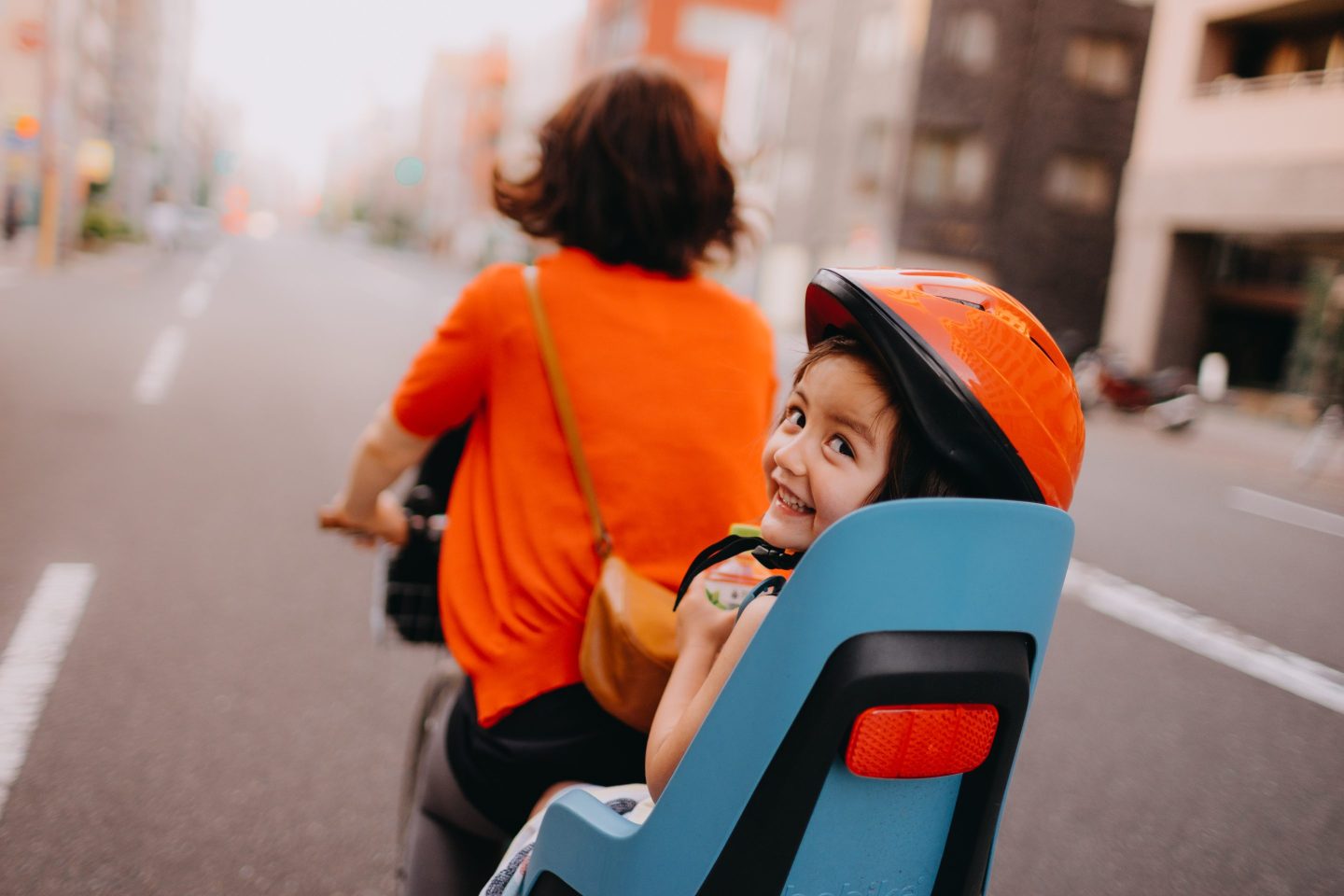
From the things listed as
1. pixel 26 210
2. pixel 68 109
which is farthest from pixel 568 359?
pixel 26 210

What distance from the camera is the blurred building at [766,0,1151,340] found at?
31672 millimetres

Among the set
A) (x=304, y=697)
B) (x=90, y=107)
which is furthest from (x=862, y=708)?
(x=90, y=107)

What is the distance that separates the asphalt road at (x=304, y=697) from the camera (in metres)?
2.98

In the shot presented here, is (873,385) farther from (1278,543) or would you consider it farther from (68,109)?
(68,109)

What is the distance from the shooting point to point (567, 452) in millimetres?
1603

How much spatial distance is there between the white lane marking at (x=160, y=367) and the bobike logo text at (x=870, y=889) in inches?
385

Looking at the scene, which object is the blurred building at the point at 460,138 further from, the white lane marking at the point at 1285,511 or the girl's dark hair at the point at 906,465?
the girl's dark hair at the point at 906,465

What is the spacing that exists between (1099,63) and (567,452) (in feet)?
113

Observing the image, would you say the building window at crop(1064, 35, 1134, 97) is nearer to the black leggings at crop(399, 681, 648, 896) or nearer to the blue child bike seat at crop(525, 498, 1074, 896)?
the black leggings at crop(399, 681, 648, 896)

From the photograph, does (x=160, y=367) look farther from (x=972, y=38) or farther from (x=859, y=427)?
(x=972, y=38)

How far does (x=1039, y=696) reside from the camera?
4.53 m

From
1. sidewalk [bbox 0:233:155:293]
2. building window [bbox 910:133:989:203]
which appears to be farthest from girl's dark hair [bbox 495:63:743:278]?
building window [bbox 910:133:989:203]

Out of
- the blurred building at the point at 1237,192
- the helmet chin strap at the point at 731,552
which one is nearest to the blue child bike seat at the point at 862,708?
the helmet chin strap at the point at 731,552

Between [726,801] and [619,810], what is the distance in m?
0.33
